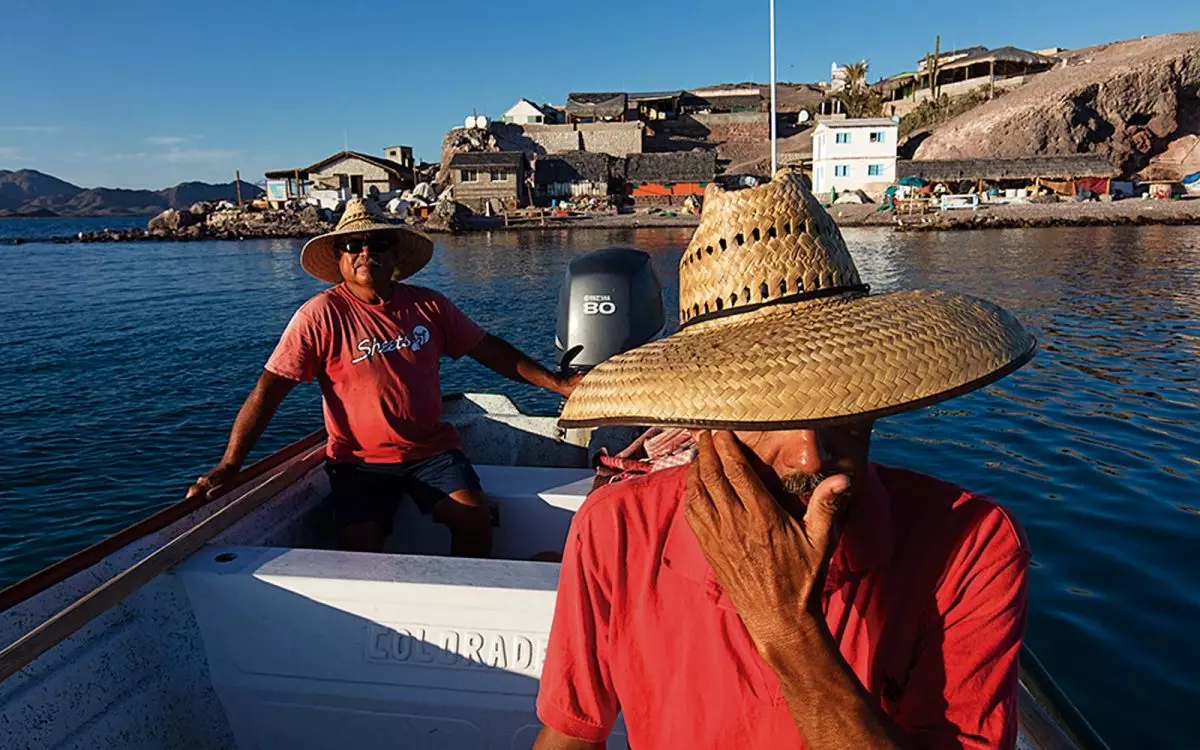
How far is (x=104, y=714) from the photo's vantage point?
2336 millimetres

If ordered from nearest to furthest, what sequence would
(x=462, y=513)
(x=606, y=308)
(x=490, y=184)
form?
(x=462, y=513), (x=606, y=308), (x=490, y=184)

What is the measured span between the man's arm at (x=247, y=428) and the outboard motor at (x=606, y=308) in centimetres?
212

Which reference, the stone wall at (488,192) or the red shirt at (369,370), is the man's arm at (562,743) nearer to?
the red shirt at (369,370)

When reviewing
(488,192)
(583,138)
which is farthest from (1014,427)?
(583,138)

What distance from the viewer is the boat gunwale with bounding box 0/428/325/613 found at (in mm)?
2273

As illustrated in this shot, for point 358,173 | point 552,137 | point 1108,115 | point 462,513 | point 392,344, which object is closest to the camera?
point 462,513

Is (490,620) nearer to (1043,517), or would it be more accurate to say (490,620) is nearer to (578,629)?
(578,629)

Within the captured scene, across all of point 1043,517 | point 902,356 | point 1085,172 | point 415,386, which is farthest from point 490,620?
point 1085,172

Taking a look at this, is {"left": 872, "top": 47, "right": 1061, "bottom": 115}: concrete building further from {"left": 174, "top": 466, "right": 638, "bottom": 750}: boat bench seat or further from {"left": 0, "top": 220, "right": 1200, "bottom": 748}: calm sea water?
{"left": 174, "top": 466, "right": 638, "bottom": 750}: boat bench seat

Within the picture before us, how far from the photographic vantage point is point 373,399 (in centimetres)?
339

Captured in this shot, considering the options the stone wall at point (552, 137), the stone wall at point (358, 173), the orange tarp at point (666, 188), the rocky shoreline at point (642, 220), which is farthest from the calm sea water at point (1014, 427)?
the stone wall at point (552, 137)

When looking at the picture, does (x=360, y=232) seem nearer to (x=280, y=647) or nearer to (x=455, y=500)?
(x=455, y=500)

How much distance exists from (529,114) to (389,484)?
76.8 m

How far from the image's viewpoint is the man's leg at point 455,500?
3.32m
